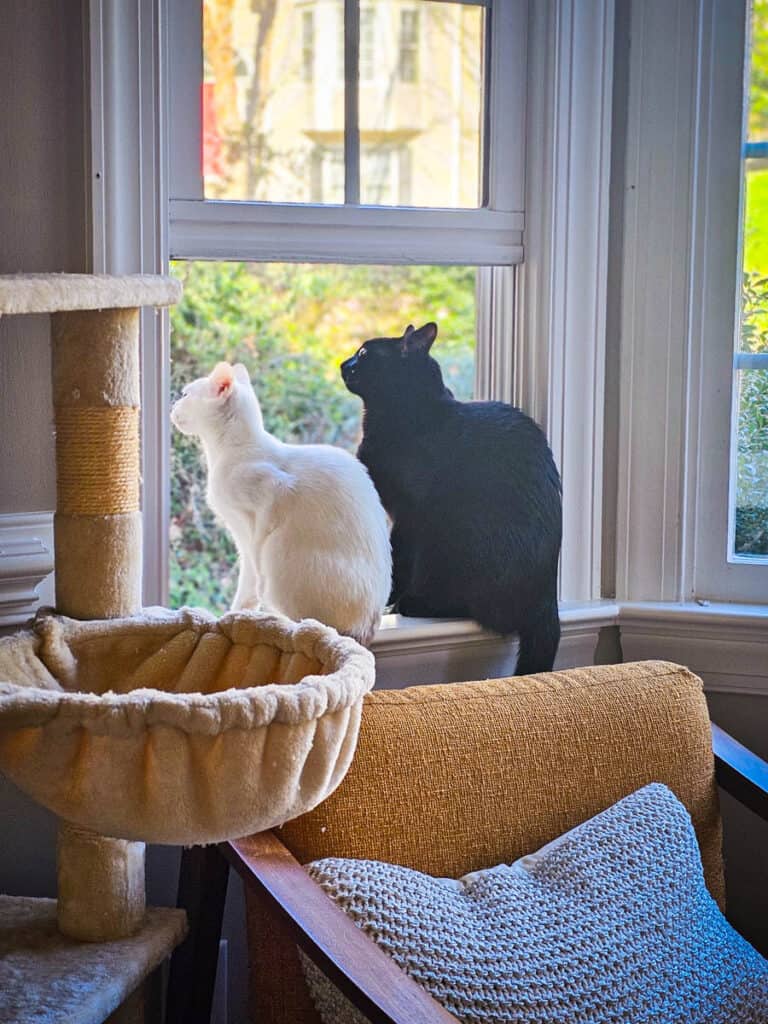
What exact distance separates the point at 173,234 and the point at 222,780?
2.76ft

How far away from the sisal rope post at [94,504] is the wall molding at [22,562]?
0.50ft

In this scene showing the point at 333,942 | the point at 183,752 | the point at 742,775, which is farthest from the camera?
the point at 742,775

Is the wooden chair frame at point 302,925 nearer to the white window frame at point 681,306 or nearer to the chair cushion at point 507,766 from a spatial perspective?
the chair cushion at point 507,766

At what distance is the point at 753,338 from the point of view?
5.88ft

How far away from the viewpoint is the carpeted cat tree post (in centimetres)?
121

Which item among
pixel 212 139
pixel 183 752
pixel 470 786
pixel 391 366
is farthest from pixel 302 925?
pixel 212 139

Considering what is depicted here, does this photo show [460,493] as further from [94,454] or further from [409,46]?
[409,46]

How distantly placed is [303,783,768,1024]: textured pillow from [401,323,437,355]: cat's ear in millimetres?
672

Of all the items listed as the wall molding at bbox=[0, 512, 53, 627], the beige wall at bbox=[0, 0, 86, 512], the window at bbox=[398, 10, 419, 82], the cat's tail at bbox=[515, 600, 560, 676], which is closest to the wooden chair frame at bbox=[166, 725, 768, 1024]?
the cat's tail at bbox=[515, 600, 560, 676]

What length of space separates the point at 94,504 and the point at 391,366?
0.53m

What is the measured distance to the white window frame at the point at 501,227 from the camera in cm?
142

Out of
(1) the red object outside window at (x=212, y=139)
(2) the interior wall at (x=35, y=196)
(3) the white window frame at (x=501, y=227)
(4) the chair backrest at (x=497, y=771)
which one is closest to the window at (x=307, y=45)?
(3) the white window frame at (x=501, y=227)

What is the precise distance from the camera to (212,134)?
2645 mm

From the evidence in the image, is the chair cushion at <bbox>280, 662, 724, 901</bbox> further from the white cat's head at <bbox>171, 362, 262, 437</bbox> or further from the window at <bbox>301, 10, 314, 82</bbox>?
the window at <bbox>301, 10, 314, 82</bbox>
